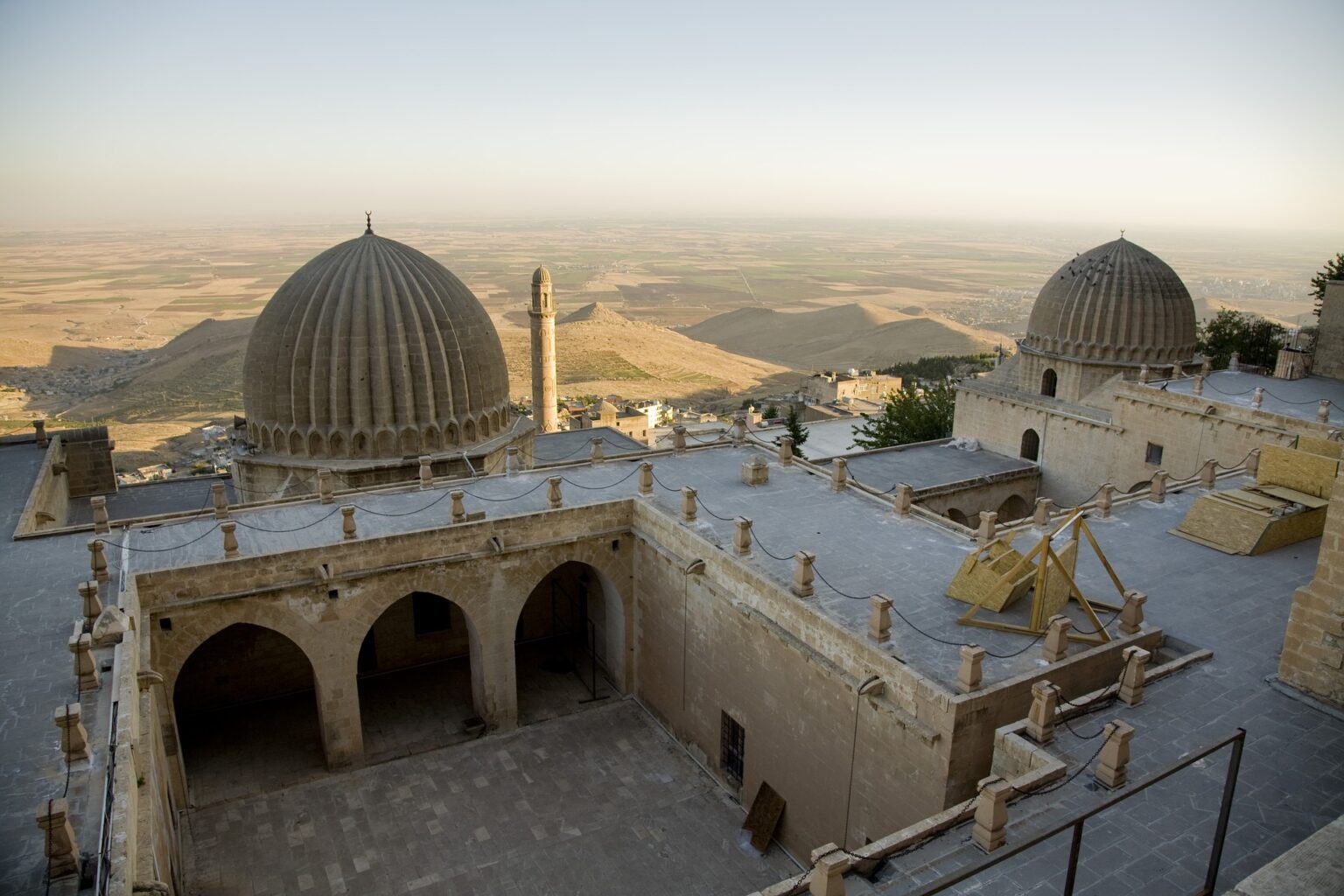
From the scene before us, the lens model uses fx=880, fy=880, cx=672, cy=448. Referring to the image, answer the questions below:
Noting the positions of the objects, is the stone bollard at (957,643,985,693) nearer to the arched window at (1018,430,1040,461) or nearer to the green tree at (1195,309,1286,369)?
the arched window at (1018,430,1040,461)

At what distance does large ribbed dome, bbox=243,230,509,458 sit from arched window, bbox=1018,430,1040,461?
19676 mm

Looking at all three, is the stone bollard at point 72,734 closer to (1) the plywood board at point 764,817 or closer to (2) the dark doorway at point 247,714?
(2) the dark doorway at point 247,714

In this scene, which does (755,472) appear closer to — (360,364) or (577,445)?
(360,364)

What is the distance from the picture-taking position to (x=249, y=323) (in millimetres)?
115812

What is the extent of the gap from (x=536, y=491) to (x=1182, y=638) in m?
14.4

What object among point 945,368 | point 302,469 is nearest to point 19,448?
point 302,469

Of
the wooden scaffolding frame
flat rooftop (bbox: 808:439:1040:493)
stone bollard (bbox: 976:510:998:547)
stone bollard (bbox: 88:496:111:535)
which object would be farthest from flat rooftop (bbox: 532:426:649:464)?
the wooden scaffolding frame

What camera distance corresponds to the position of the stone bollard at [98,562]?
54.1 ft

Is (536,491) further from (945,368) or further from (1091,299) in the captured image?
(945,368)

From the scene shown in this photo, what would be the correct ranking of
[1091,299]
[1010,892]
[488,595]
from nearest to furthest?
[1010,892], [488,595], [1091,299]

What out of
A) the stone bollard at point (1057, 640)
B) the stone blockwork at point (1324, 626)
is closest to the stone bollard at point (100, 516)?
the stone bollard at point (1057, 640)

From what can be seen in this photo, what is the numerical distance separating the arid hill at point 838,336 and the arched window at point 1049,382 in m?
74.4

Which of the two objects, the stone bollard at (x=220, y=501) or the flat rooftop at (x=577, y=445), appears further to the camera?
the flat rooftop at (x=577, y=445)

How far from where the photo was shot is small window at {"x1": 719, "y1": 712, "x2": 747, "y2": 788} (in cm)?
1856
